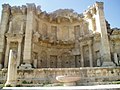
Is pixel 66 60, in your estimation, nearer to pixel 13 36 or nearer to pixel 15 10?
pixel 13 36

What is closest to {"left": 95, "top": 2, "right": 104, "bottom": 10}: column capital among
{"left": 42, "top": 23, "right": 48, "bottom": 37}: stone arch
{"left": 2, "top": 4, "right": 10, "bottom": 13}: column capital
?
{"left": 42, "top": 23, "right": 48, "bottom": 37}: stone arch

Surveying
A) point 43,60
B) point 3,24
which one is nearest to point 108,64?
point 43,60

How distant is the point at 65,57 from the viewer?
1033 inches

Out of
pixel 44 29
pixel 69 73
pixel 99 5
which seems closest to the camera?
pixel 69 73

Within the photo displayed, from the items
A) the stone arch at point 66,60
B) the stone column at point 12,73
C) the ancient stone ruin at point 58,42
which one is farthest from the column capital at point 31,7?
the stone column at point 12,73

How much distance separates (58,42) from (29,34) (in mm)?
5748

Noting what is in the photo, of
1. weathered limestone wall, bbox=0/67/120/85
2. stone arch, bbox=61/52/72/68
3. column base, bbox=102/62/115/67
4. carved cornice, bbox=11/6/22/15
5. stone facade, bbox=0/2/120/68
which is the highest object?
carved cornice, bbox=11/6/22/15

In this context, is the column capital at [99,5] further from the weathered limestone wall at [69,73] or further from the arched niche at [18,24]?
the arched niche at [18,24]

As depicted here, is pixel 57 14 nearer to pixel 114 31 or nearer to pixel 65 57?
pixel 65 57

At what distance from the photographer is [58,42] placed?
25.7 meters

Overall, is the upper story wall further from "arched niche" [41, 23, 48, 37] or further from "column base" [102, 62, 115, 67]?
"column base" [102, 62, 115, 67]

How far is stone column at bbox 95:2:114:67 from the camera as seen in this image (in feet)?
67.2

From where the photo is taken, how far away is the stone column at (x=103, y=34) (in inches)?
806

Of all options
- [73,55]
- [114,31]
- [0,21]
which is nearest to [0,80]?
[0,21]
